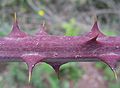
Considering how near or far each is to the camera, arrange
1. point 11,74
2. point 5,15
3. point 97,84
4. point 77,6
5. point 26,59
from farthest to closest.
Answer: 1. point 77,6
2. point 5,15
3. point 97,84
4. point 11,74
5. point 26,59

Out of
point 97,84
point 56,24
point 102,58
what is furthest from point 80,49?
point 56,24

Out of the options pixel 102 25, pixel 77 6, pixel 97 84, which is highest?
pixel 77 6

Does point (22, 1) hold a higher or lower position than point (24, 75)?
higher

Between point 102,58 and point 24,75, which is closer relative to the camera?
point 102,58

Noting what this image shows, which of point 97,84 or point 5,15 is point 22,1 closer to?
point 5,15

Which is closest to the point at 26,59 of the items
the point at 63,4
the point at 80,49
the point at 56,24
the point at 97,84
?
the point at 80,49

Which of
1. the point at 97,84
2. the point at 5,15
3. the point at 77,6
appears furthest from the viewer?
the point at 77,6
